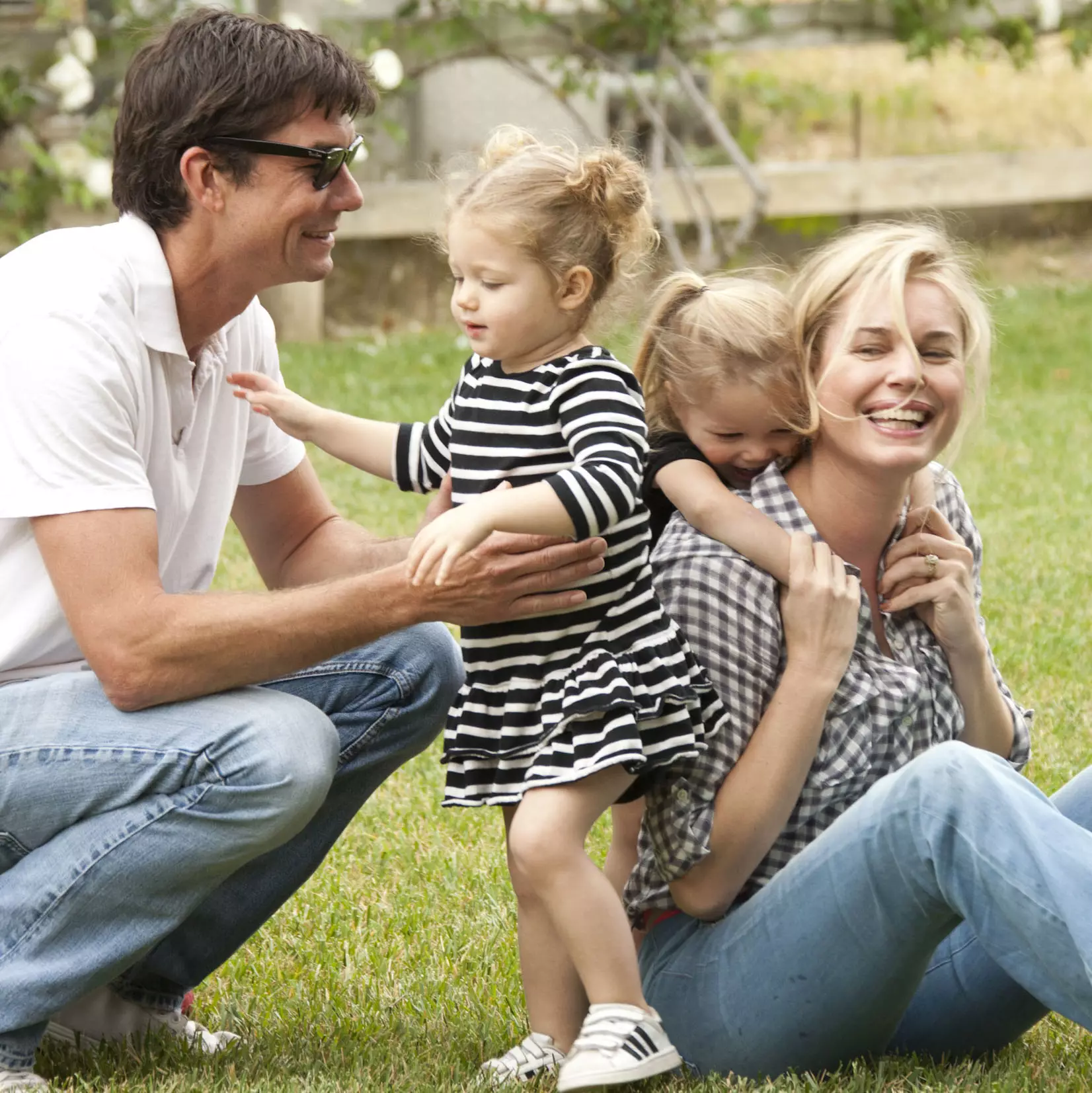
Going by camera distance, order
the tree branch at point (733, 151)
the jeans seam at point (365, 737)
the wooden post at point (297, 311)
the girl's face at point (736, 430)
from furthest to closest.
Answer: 1. the wooden post at point (297, 311)
2. the tree branch at point (733, 151)
3. the jeans seam at point (365, 737)
4. the girl's face at point (736, 430)

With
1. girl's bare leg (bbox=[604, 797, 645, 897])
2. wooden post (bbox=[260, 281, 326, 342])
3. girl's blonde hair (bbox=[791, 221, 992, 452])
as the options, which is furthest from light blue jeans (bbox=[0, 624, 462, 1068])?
wooden post (bbox=[260, 281, 326, 342])

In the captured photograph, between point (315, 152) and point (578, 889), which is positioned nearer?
point (578, 889)

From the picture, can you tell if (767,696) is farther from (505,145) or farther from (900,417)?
(505,145)

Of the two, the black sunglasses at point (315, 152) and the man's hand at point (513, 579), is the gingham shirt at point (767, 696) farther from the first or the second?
the black sunglasses at point (315, 152)

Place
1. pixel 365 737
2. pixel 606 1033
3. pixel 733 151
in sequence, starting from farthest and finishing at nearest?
pixel 733 151 < pixel 365 737 < pixel 606 1033

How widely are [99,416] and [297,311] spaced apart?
25.7 ft

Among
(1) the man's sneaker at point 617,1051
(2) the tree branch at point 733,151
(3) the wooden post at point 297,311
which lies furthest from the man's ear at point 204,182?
(3) the wooden post at point 297,311

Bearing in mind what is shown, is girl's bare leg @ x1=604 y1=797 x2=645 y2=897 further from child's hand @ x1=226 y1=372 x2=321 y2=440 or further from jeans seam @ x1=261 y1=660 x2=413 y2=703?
child's hand @ x1=226 y1=372 x2=321 y2=440

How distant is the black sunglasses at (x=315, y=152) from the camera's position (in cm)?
258

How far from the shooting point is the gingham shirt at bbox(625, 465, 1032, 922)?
2.31 meters

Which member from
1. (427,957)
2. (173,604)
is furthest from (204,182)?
(427,957)

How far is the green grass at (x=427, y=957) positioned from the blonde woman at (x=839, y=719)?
11cm

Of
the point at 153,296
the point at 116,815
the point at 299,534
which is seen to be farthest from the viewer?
the point at 299,534

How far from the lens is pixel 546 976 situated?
7.85 feet
